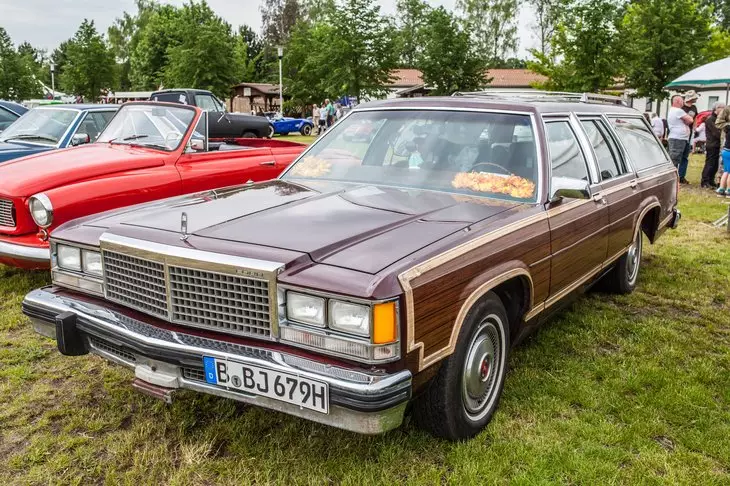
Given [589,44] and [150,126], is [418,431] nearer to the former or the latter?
[150,126]

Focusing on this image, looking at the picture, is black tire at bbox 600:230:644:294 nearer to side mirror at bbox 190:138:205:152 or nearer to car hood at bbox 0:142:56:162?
side mirror at bbox 190:138:205:152

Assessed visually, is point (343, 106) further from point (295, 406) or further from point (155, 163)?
point (295, 406)

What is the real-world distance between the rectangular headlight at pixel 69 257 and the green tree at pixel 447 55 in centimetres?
2409

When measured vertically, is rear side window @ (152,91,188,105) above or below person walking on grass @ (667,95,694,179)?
above

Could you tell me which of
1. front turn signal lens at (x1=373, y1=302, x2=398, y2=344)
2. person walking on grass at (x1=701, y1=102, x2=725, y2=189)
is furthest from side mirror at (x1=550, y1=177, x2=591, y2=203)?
person walking on grass at (x1=701, y1=102, x2=725, y2=189)

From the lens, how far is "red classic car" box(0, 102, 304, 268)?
5.04 meters

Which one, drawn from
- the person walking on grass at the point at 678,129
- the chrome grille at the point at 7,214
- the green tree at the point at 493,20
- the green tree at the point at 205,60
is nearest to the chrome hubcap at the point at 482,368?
the chrome grille at the point at 7,214

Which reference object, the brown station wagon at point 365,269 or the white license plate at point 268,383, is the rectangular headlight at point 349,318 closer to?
the brown station wagon at point 365,269

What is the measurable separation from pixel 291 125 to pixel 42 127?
2434 cm

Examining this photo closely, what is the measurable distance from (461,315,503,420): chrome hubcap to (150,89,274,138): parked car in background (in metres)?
12.4

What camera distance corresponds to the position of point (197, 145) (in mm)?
6355

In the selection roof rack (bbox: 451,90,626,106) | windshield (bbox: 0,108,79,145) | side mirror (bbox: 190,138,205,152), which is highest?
roof rack (bbox: 451,90,626,106)

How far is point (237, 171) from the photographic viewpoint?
21.8 feet

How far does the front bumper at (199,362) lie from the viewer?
2.46 m
